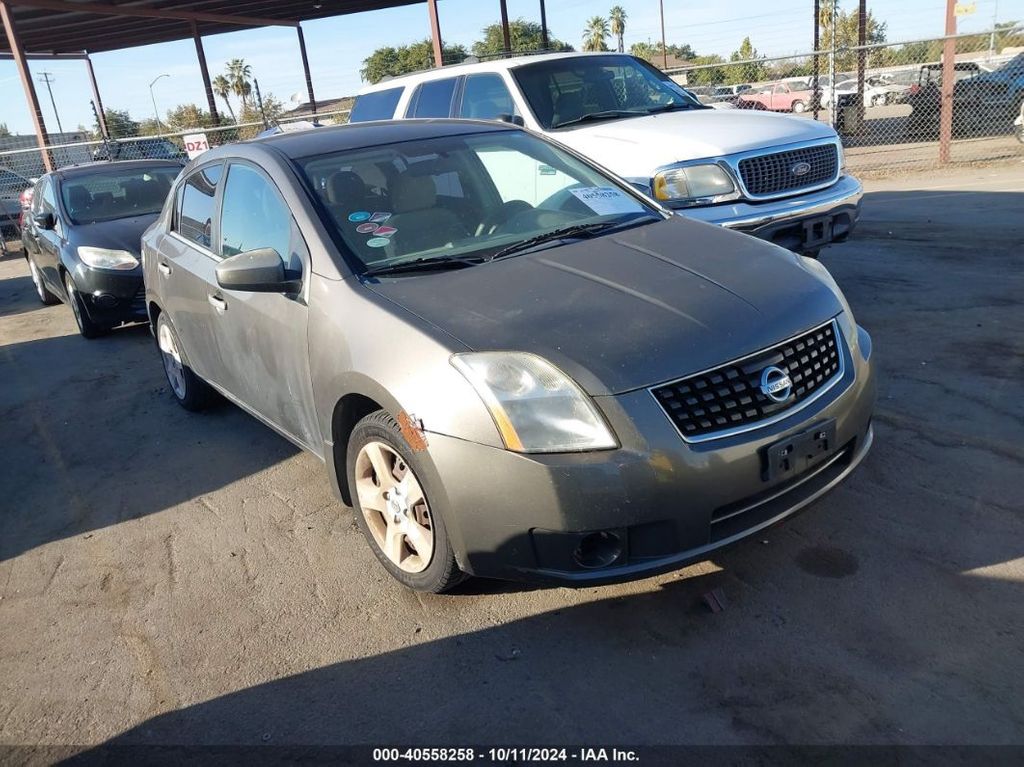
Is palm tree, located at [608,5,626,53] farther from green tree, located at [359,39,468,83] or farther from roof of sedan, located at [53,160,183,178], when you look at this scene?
roof of sedan, located at [53,160,183,178]

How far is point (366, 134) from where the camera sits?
402cm

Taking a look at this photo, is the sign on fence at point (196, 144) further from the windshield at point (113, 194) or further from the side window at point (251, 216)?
the side window at point (251, 216)

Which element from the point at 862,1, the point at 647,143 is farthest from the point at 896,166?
the point at 647,143

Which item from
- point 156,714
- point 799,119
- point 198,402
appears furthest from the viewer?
point 799,119

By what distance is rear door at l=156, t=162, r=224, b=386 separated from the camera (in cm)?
441

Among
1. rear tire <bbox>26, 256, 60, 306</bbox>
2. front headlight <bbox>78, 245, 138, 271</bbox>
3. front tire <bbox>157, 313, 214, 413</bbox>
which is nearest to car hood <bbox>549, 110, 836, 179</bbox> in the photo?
front tire <bbox>157, 313, 214, 413</bbox>

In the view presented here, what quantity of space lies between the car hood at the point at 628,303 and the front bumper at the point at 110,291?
17.4 ft

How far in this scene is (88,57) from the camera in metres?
31.6

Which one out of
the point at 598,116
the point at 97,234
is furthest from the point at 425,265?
the point at 97,234

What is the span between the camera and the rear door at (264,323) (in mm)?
3465

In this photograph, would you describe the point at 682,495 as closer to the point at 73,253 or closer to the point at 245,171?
the point at 245,171

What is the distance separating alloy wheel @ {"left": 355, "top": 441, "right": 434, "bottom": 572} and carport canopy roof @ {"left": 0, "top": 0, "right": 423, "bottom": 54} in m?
19.6

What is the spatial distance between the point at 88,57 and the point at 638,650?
118 ft

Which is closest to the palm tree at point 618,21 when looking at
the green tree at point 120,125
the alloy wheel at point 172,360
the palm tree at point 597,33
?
the palm tree at point 597,33
